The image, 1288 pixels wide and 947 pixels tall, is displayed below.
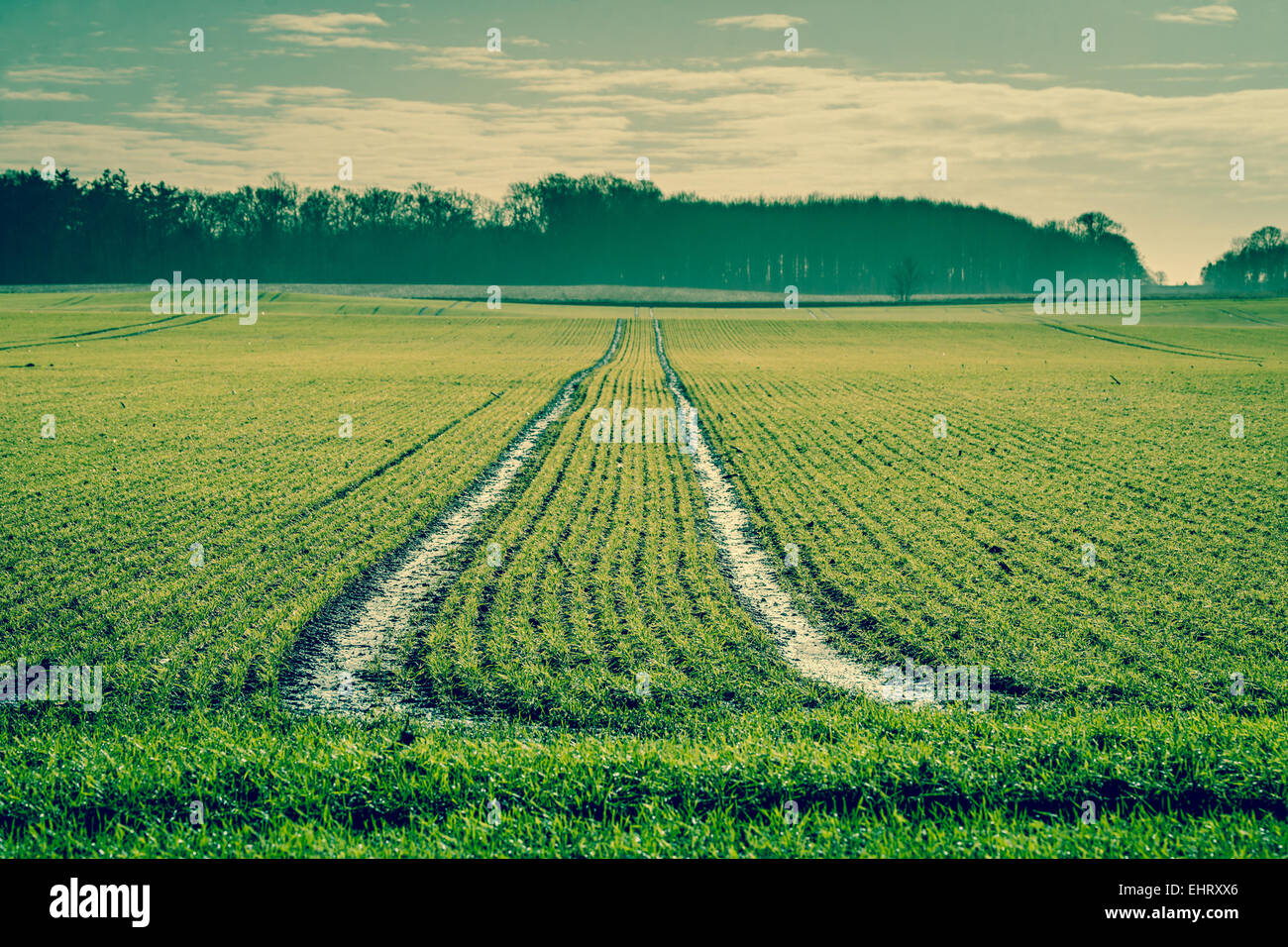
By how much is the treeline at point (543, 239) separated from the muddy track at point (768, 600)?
118 m

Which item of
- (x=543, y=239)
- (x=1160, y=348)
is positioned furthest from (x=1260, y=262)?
(x=543, y=239)

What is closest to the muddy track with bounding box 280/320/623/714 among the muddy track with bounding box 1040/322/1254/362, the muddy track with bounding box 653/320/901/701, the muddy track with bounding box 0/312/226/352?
the muddy track with bounding box 653/320/901/701

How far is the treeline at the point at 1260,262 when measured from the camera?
467 ft

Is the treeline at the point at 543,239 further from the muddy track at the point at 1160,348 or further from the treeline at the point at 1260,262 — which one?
the muddy track at the point at 1160,348

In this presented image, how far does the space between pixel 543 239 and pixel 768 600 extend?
15023 cm

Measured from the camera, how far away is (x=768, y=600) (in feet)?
38.7

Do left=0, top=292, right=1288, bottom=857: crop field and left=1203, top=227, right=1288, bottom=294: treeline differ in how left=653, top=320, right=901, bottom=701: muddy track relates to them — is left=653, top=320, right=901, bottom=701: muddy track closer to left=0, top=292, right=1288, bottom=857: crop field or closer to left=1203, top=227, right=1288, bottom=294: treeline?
left=0, top=292, right=1288, bottom=857: crop field

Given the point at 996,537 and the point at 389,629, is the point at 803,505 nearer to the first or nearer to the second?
the point at 996,537

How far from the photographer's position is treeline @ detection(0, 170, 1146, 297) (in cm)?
12031

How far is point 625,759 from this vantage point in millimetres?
6422

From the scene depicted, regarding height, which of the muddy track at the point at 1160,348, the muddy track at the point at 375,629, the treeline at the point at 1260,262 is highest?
the treeline at the point at 1260,262

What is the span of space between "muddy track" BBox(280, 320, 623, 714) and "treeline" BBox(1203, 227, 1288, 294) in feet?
494

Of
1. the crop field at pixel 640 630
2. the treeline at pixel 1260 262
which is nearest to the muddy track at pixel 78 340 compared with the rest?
the crop field at pixel 640 630
